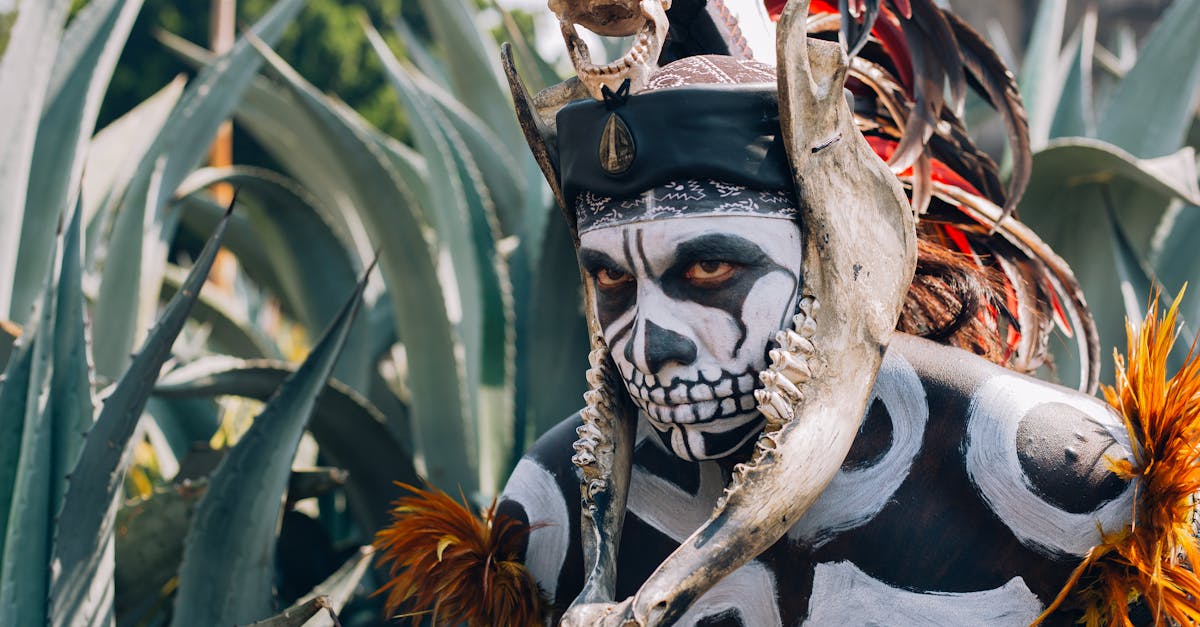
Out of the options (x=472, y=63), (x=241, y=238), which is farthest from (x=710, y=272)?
(x=241, y=238)

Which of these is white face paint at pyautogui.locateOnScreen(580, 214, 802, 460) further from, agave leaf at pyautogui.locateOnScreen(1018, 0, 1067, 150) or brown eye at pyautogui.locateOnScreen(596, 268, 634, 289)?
agave leaf at pyautogui.locateOnScreen(1018, 0, 1067, 150)

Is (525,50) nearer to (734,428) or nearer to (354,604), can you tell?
(354,604)

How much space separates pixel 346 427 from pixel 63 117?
31.3 inches

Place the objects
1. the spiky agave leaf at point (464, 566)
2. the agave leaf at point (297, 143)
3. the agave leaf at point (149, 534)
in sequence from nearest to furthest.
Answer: the spiky agave leaf at point (464, 566), the agave leaf at point (149, 534), the agave leaf at point (297, 143)

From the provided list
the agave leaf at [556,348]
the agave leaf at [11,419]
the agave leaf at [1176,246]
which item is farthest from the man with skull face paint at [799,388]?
the agave leaf at [1176,246]

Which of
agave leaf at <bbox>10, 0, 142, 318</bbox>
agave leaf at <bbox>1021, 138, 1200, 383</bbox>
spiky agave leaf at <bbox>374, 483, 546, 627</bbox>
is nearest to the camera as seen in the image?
spiky agave leaf at <bbox>374, 483, 546, 627</bbox>

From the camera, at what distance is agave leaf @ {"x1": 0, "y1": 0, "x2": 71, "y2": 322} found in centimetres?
210

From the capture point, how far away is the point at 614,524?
4.00 ft

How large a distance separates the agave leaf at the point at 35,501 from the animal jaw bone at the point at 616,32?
0.74 m

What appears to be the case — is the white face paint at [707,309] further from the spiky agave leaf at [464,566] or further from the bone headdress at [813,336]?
the spiky agave leaf at [464,566]

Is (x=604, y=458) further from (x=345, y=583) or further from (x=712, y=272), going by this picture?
(x=345, y=583)

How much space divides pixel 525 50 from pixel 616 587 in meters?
1.68

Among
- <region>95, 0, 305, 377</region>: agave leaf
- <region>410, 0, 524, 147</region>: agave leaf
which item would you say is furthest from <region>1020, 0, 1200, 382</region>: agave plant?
<region>95, 0, 305, 377</region>: agave leaf

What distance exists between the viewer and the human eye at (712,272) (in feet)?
3.64
